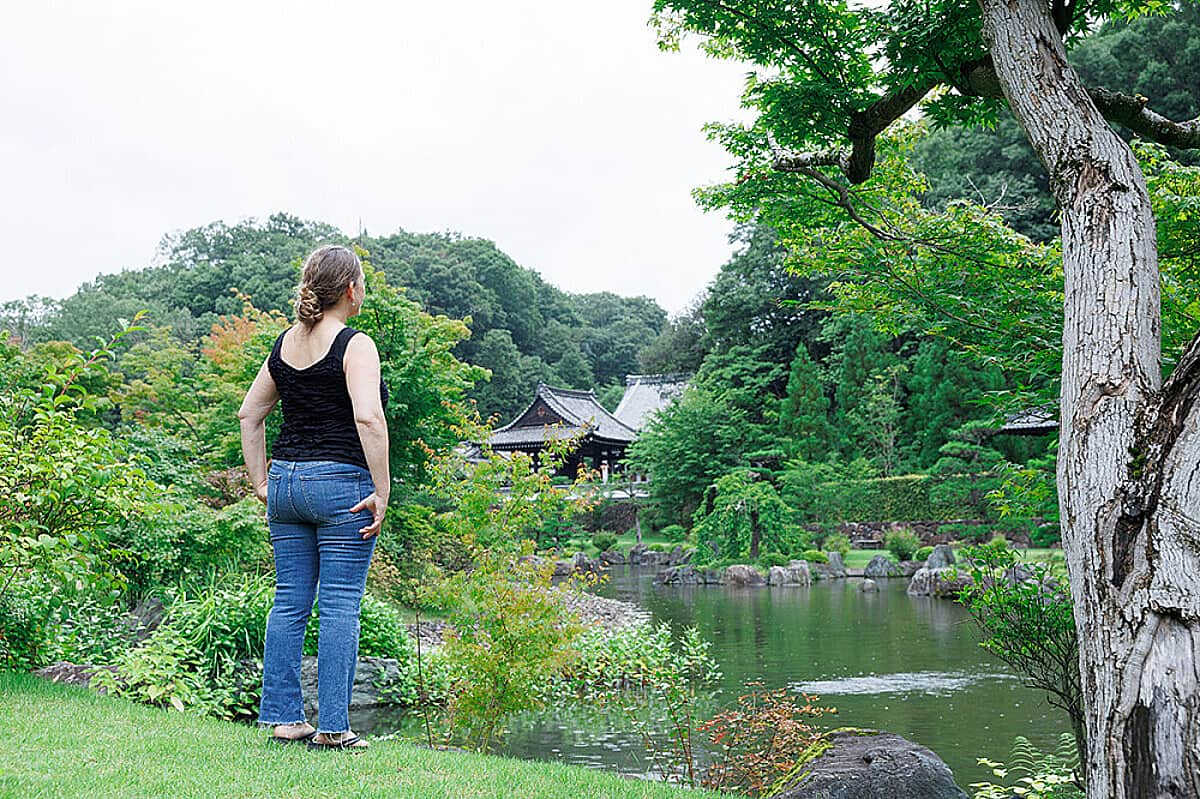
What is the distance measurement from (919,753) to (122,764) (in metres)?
2.85

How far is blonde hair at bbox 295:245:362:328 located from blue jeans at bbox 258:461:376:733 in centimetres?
43

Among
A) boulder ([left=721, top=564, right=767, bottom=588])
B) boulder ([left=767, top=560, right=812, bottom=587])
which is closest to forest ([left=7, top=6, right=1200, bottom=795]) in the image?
boulder ([left=721, top=564, right=767, bottom=588])

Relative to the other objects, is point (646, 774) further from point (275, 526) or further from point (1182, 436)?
point (1182, 436)

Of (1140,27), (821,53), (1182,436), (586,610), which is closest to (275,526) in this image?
(1182,436)

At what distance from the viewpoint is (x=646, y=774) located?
4.97m

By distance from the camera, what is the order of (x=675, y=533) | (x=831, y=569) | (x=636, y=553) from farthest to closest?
(x=675, y=533)
(x=636, y=553)
(x=831, y=569)

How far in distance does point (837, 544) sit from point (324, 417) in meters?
18.3

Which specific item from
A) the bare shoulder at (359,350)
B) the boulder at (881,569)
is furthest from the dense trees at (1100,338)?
the boulder at (881,569)

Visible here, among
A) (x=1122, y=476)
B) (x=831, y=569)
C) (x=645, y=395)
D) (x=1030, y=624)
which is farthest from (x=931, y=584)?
(x=645, y=395)

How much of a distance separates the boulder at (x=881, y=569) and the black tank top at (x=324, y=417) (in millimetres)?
16212

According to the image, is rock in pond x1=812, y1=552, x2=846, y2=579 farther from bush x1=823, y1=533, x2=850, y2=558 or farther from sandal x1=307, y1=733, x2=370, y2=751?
sandal x1=307, y1=733, x2=370, y2=751

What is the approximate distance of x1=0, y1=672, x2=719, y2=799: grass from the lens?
2322 mm

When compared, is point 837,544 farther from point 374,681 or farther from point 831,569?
point 374,681

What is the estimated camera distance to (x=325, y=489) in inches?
105
